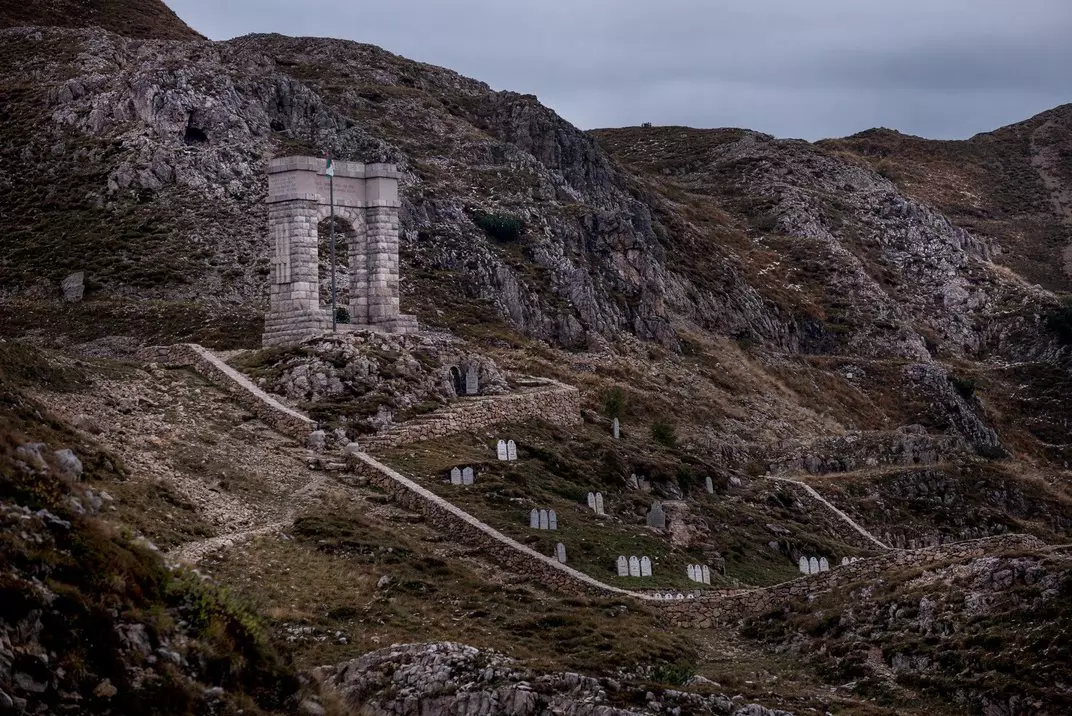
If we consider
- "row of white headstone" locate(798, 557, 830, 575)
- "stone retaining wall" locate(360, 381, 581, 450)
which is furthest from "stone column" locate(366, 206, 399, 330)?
"row of white headstone" locate(798, 557, 830, 575)

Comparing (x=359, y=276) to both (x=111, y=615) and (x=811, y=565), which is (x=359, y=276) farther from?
(x=111, y=615)

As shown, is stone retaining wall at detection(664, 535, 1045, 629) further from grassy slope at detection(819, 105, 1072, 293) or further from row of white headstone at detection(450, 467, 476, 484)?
grassy slope at detection(819, 105, 1072, 293)

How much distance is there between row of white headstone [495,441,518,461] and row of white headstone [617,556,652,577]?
7.55 m

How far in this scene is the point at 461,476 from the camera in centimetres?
4081

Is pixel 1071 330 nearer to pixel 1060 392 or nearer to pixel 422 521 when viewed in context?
pixel 1060 392

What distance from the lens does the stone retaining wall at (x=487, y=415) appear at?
4341 centimetres

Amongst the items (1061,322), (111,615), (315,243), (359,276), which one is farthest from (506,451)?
(1061,322)

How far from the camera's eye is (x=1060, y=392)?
10238 centimetres

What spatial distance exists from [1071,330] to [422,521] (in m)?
81.7

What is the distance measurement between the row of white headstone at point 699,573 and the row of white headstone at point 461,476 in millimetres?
6060

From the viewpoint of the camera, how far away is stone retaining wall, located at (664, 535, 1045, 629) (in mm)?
33375

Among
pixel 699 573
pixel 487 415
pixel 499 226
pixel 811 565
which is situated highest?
pixel 499 226

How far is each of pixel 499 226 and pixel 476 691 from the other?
5751cm

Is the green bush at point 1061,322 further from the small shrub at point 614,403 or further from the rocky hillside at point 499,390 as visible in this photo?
the small shrub at point 614,403
